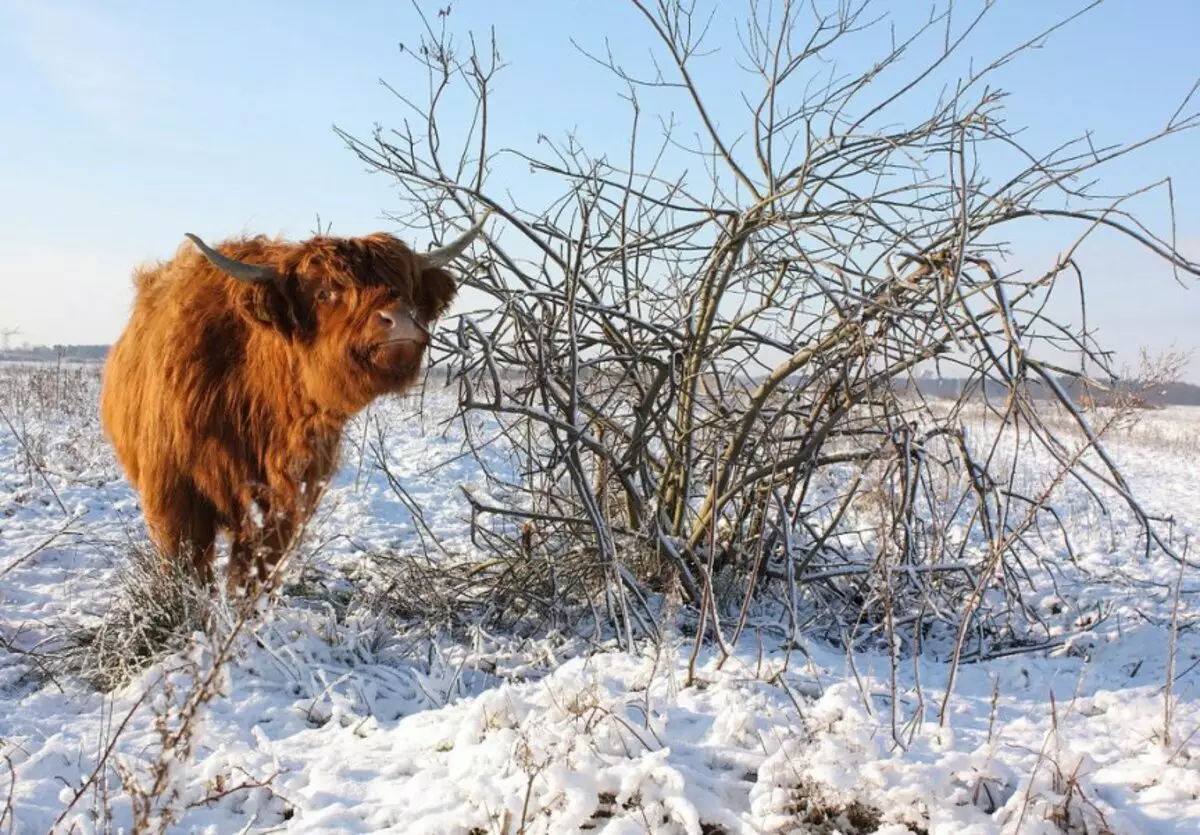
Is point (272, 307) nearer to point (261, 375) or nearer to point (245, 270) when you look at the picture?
point (245, 270)

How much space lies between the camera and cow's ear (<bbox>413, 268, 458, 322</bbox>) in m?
4.07

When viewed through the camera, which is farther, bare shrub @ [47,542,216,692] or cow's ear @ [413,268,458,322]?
cow's ear @ [413,268,458,322]

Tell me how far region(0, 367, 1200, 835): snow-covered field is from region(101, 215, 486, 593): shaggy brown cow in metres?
0.57

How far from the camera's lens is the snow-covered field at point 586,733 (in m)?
2.11

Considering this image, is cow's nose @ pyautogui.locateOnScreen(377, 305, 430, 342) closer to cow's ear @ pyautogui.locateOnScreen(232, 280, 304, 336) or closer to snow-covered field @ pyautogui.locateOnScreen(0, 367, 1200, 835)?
cow's ear @ pyautogui.locateOnScreen(232, 280, 304, 336)

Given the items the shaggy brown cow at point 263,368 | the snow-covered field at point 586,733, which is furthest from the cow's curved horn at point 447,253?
the snow-covered field at point 586,733

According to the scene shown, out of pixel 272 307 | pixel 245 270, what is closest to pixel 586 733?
pixel 272 307

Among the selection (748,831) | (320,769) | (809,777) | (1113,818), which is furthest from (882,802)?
(320,769)

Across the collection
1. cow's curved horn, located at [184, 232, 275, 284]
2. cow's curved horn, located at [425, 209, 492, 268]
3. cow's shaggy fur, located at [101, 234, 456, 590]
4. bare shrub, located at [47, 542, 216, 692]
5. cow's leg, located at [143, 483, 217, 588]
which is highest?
cow's curved horn, located at [425, 209, 492, 268]

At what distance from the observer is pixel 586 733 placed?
2443mm

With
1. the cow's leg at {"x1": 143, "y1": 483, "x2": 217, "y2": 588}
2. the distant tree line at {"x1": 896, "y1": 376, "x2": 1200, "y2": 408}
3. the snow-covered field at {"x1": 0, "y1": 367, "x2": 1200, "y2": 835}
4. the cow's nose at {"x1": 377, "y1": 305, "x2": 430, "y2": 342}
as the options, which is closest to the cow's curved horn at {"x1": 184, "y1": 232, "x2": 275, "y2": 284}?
the cow's nose at {"x1": 377, "y1": 305, "x2": 430, "y2": 342}

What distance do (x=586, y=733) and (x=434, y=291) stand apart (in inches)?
94.4

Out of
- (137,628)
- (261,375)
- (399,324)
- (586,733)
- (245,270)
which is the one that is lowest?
(137,628)

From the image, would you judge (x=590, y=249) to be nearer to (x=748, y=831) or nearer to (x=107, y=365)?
(x=748, y=831)
